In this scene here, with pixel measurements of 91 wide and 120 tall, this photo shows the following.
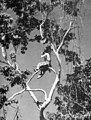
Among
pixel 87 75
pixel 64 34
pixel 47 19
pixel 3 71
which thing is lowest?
pixel 3 71

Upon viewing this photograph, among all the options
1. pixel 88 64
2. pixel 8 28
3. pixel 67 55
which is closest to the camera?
pixel 8 28

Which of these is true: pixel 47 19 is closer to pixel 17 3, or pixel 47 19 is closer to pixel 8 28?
pixel 17 3

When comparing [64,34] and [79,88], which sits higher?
[64,34]

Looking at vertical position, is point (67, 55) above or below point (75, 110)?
above

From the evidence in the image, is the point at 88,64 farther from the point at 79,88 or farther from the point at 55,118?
the point at 55,118

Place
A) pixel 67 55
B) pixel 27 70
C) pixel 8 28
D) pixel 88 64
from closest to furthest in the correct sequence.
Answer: pixel 8 28
pixel 27 70
pixel 67 55
pixel 88 64

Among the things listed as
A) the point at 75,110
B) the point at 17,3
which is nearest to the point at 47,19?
the point at 17,3

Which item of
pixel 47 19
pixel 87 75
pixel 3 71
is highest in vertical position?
pixel 47 19

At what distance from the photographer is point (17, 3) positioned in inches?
330

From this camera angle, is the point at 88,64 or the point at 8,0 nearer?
the point at 8,0

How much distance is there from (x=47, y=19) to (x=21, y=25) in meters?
1.26

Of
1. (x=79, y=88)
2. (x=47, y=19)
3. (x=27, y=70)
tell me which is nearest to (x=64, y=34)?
(x=47, y=19)

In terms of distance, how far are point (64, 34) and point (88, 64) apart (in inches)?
134

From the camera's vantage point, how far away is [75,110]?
13094mm
